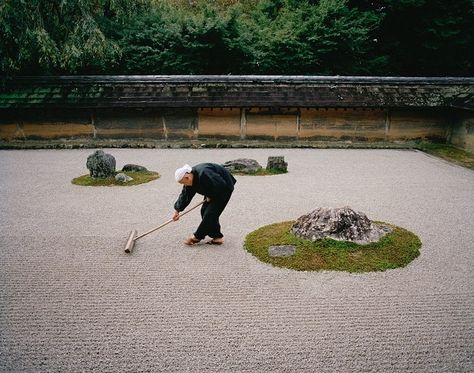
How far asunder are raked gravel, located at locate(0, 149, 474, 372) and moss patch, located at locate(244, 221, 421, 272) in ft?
0.60

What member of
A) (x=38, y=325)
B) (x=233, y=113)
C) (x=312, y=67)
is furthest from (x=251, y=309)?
(x=312, y=67)

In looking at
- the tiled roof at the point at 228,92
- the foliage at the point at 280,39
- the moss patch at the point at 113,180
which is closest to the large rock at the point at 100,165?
the moss patch at the point at 113,180

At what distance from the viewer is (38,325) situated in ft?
11.8

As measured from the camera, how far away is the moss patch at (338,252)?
188 inches

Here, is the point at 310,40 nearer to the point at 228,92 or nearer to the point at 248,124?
the point at 228,92

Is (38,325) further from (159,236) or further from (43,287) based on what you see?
(159,236)

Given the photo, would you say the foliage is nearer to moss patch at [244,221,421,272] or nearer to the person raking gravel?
the person raking gravel

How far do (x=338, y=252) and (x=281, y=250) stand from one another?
84cm

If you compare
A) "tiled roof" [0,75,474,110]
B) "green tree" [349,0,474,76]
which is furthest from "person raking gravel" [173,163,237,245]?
"green tree" [349,0,474,76]

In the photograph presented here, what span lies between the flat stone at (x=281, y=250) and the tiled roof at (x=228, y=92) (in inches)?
358

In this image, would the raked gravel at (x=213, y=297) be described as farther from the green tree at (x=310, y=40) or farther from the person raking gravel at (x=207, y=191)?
the green tree at (x=310, y=40)

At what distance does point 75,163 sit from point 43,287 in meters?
7.49

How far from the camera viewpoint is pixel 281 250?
523cm


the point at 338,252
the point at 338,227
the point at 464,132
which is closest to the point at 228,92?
the point at 464,132
